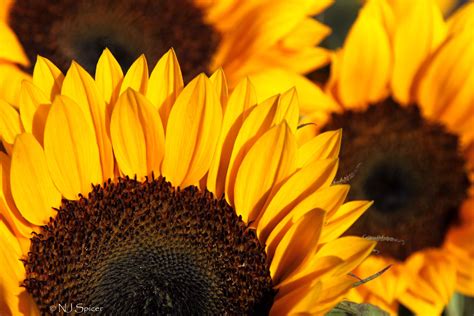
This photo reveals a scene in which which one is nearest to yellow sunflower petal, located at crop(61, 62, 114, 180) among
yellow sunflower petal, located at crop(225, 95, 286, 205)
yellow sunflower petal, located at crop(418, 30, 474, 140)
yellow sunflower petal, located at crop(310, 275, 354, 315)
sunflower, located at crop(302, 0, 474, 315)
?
yellow sunflower petal, located at crop(225, 95, 286, 205)

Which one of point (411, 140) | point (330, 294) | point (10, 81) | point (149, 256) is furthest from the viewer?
point (411, 140)

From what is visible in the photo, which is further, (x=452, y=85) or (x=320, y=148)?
(x=452, y=85)

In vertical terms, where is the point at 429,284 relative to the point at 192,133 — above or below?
below

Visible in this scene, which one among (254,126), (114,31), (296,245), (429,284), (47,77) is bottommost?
(429,284)

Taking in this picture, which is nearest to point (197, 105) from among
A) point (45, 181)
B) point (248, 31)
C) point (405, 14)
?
point (45, 181)

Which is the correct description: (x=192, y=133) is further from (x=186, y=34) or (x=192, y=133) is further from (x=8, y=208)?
(x=186, y=34)

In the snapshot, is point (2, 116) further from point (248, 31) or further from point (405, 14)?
point (405, 14)

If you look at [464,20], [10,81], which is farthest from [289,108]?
[464,20]
